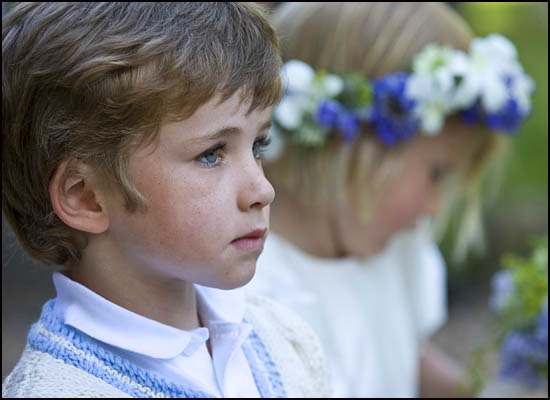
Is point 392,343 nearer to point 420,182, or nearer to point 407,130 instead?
point 420,182

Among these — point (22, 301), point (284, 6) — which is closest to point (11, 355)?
point (22, 301)

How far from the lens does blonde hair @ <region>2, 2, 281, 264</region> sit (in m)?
0.94

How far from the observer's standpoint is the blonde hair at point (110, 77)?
939 mm

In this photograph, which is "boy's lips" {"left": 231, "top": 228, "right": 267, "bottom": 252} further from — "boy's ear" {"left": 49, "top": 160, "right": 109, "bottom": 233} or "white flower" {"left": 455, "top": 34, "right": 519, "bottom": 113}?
"white flower" {"left": 455, "top": 34, "right": 519, "bottom": 113}

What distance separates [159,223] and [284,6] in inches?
41.6

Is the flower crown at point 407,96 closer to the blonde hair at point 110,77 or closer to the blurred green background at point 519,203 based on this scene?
the blonde hair at point 110,77

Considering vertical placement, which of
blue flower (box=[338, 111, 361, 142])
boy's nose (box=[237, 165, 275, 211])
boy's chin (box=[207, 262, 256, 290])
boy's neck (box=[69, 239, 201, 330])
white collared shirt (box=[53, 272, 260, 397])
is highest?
boy's nose (box=[237, 165, 275, 211])

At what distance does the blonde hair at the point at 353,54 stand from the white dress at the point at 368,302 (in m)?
0.19

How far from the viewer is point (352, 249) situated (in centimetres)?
213

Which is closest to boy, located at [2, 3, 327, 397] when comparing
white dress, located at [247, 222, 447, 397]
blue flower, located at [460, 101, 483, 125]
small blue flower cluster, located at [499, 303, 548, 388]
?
white dress, located at [247, 222, 447, 397]

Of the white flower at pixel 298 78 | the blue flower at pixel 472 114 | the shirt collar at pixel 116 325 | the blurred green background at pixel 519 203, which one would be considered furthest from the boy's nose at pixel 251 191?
the blurred green background at pixel 519 203

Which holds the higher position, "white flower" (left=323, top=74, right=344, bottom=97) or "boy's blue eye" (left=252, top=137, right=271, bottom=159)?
"boy's blue eye" (left=252, top=137, right=271, bottom=159)

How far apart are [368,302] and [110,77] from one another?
4.69ft

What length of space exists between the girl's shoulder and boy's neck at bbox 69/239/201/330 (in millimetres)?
169
